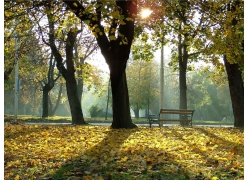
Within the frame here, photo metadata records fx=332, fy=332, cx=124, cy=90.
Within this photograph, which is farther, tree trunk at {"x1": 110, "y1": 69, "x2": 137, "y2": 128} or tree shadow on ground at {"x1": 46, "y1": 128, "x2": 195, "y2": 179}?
tree trunk at {"x1": 110, "y1": 69, "x2": 137, "y2": 128}

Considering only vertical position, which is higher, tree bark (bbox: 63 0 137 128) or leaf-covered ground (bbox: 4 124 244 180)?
tree bark (bbox: 63 0 137 128)

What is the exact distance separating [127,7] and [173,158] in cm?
698

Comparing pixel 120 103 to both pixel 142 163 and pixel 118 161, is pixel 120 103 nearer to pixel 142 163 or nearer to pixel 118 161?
pixel 118 161

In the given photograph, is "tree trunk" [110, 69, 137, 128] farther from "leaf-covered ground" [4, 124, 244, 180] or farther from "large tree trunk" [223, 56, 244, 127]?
"large tree trunk" [223, 56, 244, 127]

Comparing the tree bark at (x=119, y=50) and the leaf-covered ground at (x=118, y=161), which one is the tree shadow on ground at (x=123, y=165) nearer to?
the leaf-covered ground at (x=118, y=161)

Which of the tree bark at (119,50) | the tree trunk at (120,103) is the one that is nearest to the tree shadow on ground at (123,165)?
the tree bark at (119,50)

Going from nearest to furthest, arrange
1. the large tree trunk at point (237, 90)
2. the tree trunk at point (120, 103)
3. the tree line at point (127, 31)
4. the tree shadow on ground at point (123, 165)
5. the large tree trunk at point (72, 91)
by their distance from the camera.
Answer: the tree shadow on ground at point (123, 165) < the tree line at point (127, 31) < the tree trunk at point (120, 103) < the large tree trunk at point (237, 90) < the large tree trunk at point (72, 91)

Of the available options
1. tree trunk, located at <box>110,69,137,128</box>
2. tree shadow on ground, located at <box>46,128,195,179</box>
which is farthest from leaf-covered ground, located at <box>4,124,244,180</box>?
tree trunk, located at <box>110,69,137,128</box>

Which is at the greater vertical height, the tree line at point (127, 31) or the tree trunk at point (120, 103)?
the tree line at point (127, 31)

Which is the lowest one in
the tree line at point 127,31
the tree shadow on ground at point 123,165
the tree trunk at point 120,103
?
the tree shadow on ground at point 123,165

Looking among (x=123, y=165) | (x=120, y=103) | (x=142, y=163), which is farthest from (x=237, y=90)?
(x=123, y=165)

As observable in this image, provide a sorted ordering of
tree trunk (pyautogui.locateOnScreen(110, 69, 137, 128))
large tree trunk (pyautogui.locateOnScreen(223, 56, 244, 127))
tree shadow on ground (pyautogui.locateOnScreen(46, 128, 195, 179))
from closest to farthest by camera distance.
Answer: tree shadow on ground (pyautogui.locateOnScreen(46, 128, 195, 179)), tree trunk (pyautogui.locateOnScreen(110, 69, 137, 128)), large tree trunk (pyautogui.locateOnScreen(223, 56, 244, 127))

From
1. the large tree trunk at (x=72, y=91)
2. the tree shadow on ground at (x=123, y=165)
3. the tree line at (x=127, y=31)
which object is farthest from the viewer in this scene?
the large tree trunk at (x=72, y=91)
